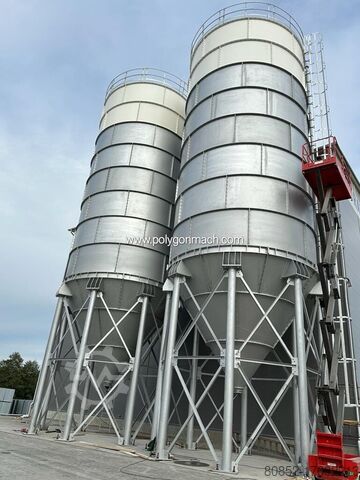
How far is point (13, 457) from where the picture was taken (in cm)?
862

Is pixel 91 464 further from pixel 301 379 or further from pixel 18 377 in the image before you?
pixel 18 377

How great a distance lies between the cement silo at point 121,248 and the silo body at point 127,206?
0.04 metres

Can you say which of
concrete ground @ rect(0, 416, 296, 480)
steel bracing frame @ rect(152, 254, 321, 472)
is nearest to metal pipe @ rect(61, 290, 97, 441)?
concrete ground @ rect(0, 416, 296, 480)

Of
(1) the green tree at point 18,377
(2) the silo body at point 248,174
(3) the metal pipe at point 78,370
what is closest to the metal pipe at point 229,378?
(2) the silo body at point 248,174

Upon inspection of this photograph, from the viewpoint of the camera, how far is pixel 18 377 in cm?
4184

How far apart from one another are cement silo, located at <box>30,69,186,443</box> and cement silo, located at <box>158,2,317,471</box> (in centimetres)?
248

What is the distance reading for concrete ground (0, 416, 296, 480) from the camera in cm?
740

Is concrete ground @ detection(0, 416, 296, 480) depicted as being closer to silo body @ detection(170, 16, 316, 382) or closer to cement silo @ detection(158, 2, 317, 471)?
cement silo @ detection(158, 2, 317, 471)

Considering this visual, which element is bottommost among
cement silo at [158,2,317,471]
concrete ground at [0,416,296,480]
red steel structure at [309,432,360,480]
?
concrete ground at [0,416,296,480]

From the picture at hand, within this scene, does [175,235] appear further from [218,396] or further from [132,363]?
[218,396]

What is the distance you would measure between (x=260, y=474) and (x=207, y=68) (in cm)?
1345

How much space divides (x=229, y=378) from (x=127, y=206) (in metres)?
8.38

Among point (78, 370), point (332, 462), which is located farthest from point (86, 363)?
point (332, 462)

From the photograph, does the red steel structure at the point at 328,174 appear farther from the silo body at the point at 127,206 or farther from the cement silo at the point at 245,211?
the silo body at the point at 127,206
